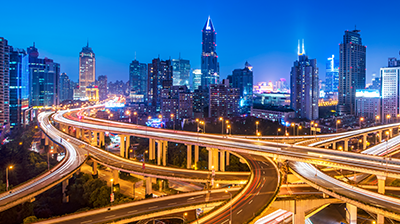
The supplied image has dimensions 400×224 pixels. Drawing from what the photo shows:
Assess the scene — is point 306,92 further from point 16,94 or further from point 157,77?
point 16,94

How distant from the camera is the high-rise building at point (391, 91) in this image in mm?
96500

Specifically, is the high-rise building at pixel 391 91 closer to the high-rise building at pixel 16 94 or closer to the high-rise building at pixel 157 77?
the high-rise building at pixel 157 77

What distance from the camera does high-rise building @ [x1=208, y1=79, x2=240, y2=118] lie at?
4077 inches

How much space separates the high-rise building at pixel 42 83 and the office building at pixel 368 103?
155570 mm

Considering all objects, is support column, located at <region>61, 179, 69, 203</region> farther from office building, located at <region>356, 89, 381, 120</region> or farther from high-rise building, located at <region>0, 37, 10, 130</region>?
office building, located at <region>356, 89, 381, 120</region>

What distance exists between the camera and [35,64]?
13100 centimetres

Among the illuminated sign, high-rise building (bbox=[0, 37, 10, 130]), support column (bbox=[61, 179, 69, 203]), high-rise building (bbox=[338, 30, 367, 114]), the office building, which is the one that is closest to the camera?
support column (bbox=[61, 179, 69, 203])

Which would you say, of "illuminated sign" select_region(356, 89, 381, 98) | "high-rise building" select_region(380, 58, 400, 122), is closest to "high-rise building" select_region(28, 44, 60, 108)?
"illuminated sign" select_region(356, 89, 381, 98)

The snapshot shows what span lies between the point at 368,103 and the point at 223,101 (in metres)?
66.4

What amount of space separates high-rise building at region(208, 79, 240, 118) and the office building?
57948 mm

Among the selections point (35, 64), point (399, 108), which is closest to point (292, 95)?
point (399, 108)

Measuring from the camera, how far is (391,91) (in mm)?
98250

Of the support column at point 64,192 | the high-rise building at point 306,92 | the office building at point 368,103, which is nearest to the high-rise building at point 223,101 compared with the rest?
the high-rise building at point 306,92

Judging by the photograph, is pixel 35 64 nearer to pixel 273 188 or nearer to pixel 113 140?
pixel 113 140
